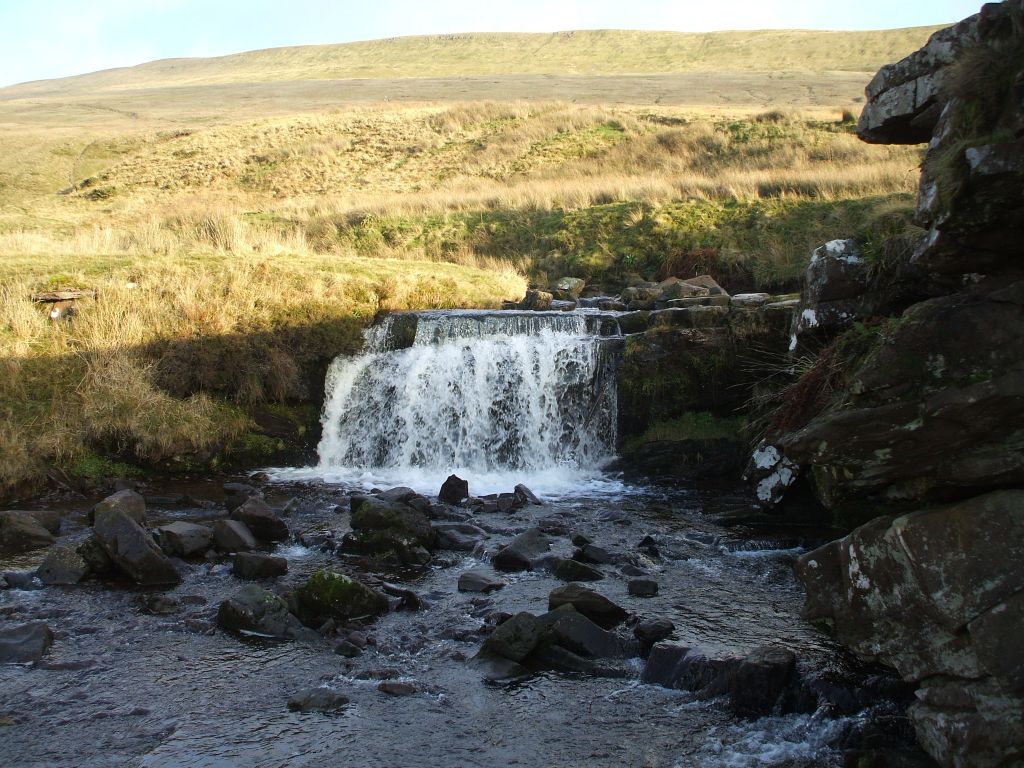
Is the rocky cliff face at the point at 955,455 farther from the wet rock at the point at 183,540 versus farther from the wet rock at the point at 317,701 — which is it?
the wet rock at the point at 183,540

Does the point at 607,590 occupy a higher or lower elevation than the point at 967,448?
lower

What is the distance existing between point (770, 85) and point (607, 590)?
194 ft

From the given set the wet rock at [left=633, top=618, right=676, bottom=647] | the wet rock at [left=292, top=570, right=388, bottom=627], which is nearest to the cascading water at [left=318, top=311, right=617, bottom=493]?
the wet rock at [left=292, top=570, right=388, bottom=627]

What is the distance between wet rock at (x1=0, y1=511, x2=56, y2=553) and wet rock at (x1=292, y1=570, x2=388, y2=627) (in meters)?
4.04

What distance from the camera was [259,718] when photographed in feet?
21.3

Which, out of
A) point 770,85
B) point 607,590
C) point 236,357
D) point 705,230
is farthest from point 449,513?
point 770,85

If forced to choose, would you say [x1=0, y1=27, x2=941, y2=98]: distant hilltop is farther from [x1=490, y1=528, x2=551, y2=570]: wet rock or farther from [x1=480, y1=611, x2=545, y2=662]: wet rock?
[x1=480, y1=611, x2=545, y2=662]: wet rock

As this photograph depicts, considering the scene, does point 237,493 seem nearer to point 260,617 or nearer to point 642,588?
point 260,617

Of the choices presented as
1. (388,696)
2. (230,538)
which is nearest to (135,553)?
(230,538)

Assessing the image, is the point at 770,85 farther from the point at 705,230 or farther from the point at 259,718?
the point at 259,718

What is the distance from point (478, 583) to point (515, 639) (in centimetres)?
185

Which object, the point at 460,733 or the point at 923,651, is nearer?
the point at 923,651

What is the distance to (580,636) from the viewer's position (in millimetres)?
7555

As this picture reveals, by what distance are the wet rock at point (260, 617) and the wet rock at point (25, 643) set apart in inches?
57.0
